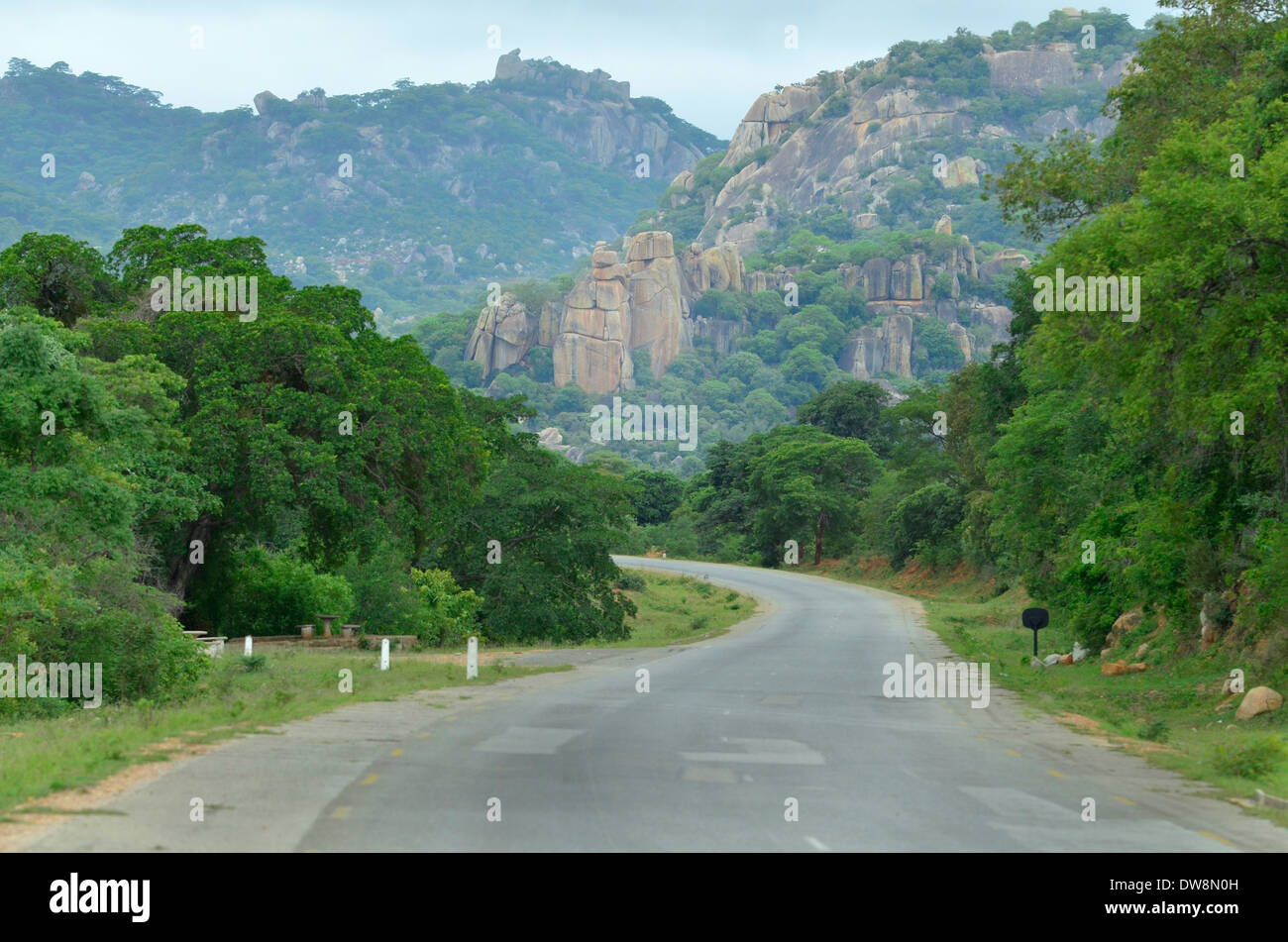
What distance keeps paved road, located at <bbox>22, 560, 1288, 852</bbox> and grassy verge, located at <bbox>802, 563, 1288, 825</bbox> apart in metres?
0.69

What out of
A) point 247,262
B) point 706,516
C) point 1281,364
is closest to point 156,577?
point 247,262

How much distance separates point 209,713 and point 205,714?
5.0 inches

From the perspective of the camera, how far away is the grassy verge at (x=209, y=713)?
12922 millimetres

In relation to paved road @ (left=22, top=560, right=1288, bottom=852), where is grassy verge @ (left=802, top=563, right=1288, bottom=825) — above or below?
below

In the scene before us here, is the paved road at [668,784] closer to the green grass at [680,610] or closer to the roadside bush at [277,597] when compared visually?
the roadside bush at [277,597]

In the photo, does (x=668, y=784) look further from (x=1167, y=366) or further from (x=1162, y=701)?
(x=1162, y=701)

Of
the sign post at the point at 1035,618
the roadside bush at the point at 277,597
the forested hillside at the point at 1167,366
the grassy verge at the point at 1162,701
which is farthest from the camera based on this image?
the roadside bush at the point at 277,597

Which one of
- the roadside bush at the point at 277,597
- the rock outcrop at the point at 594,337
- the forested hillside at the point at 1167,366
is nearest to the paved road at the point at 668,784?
the forested hillside at the point at 1167,366

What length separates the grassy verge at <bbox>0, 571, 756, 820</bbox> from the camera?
12922mm

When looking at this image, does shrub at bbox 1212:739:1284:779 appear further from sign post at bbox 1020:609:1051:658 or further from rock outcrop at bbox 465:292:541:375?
rock outcrop at bbox 465:292:541:375

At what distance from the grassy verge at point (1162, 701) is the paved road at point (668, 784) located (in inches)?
27.2

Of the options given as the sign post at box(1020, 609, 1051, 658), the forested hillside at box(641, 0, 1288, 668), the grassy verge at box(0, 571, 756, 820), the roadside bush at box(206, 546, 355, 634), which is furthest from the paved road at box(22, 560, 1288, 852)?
the roadside bush at box(206, 546, 355, 634)

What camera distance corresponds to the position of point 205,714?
18.0 metres

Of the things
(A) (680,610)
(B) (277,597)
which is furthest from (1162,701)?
(A) (680,610)
